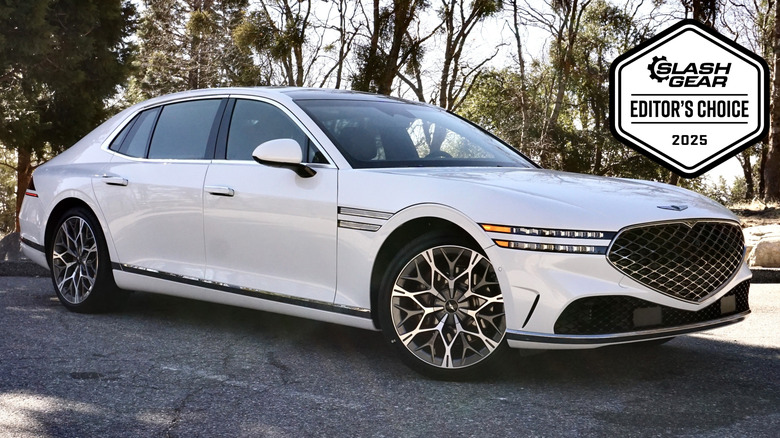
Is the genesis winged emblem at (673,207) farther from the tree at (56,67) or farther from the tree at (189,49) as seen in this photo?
the tree at (189,49)

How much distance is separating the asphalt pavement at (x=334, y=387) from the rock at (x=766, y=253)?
5159mm

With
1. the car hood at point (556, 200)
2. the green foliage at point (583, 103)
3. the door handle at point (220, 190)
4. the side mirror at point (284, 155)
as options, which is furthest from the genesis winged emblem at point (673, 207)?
the green foliage at point (583, 103)

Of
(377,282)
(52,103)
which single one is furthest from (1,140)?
(377,282)

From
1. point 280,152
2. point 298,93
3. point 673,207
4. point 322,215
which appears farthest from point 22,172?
point 673,207

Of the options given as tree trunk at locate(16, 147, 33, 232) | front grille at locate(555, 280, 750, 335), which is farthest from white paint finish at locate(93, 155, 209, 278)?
tree trunk at locate(16, 147, 33, 232)

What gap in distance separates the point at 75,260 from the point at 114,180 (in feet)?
2.60

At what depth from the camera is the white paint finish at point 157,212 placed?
19.7ft

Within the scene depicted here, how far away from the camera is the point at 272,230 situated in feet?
17.9

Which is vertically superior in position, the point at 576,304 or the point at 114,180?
the point at 114,180

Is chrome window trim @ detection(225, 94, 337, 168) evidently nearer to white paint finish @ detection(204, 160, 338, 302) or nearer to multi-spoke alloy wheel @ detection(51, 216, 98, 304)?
white paint finish @ detection(204, 160, 338, 302)

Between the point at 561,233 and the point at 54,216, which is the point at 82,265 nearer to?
the point at 54,216

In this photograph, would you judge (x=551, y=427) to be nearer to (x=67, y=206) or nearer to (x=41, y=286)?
(x=67, y=206)

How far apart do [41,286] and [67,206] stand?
1739 mm

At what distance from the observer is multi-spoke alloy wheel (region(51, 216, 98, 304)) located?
684cm
